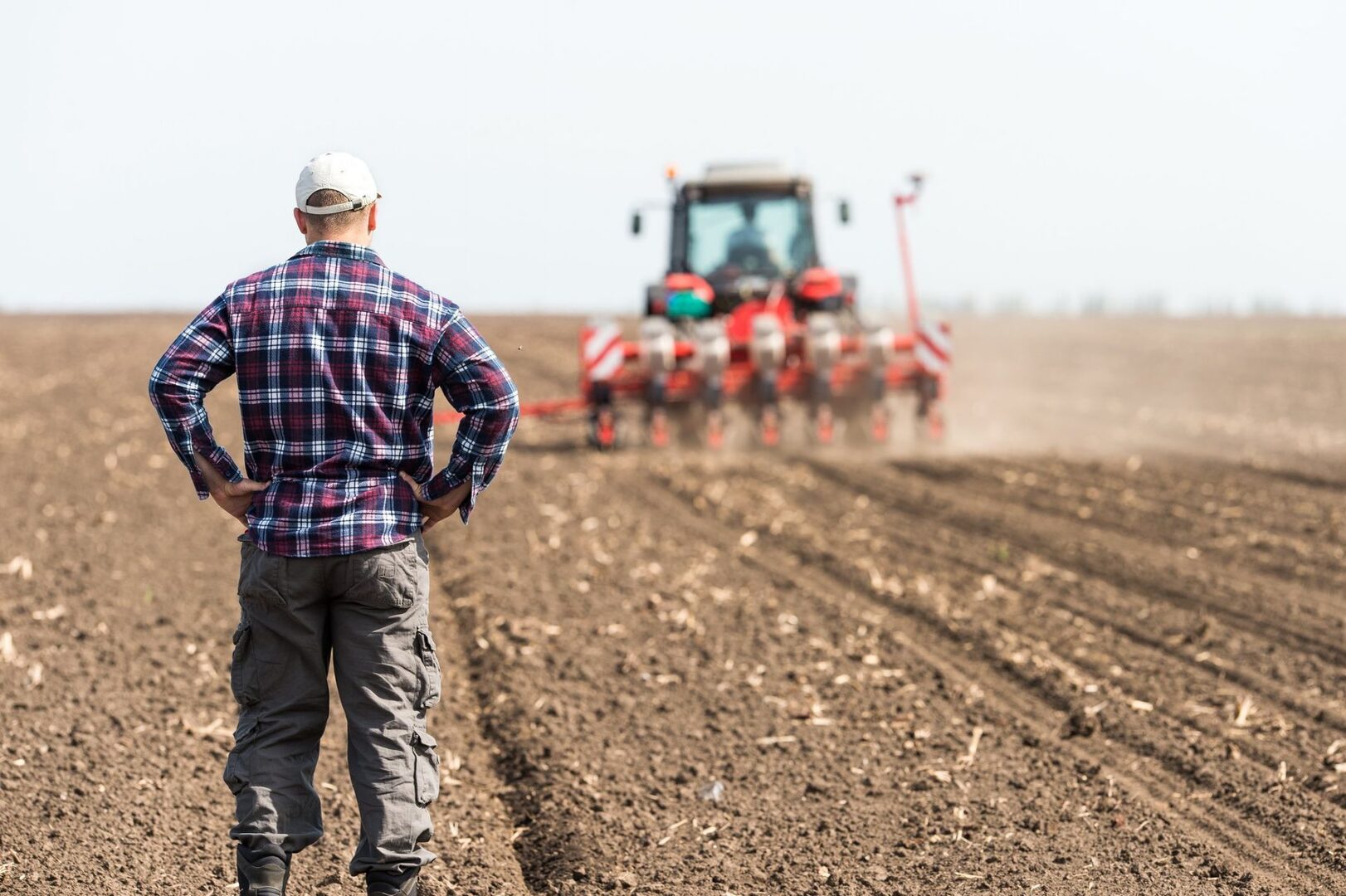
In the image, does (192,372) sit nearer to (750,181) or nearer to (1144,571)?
(1144,571)

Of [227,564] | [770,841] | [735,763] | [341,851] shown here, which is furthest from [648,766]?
[227,564]

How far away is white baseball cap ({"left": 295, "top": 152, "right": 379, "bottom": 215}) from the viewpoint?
3340 mm

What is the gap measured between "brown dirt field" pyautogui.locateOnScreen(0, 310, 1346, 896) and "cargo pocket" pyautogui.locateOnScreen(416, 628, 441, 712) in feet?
3.07

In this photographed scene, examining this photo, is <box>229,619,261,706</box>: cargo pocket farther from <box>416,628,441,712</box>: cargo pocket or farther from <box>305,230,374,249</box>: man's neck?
<box>305,230,374,249</box>: man's neck

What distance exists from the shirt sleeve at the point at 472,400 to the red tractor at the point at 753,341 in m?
9.73

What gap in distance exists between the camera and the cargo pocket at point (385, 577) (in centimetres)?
336

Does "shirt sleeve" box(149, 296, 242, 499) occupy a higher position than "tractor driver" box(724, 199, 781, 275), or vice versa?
"tractor driver" box(724, 199, 781, 275)

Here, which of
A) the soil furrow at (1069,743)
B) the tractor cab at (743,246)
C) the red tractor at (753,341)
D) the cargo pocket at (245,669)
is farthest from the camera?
the tractor cab at (743,246)

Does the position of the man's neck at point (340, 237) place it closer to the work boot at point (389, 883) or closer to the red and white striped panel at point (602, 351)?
the work boot at point (389, 883)

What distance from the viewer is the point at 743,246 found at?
1484cm

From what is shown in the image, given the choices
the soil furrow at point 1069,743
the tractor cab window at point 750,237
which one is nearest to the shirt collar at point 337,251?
the soil furrow at point 1069,743

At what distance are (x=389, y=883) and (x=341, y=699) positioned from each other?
1.51ft

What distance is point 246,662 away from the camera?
3.45 metres

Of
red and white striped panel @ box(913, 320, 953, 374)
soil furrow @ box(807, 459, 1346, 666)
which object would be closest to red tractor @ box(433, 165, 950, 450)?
red and white striped panel @ box(913, 320, 953, 374)
